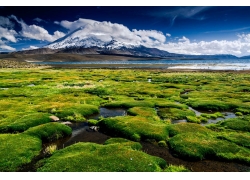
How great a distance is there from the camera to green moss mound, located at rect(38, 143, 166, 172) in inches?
613

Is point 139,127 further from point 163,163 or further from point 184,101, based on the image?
point 184,101

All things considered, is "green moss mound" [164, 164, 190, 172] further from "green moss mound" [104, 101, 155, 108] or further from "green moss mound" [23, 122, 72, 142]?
"green moss mound" [104, 101, 155, 108]

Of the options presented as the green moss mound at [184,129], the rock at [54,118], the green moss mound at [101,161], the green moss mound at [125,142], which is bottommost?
the rock at [54,118]

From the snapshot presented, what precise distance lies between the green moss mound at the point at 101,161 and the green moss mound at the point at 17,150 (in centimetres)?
197

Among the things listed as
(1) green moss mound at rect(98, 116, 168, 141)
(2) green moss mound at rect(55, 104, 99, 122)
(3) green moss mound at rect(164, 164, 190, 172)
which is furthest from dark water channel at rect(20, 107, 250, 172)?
(2) green moss mound at rect(55, 104, 99, 122)

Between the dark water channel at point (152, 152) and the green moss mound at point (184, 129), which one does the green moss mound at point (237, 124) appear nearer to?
the green moss mound at point (184, 129)

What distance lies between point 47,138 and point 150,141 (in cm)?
1182

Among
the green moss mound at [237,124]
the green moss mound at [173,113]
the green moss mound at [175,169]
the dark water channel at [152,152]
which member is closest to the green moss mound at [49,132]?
the dark water channel at [152,152]

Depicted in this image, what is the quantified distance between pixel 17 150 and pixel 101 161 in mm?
8261

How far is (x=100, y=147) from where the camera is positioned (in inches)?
756

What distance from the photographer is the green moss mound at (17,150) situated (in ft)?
53.0

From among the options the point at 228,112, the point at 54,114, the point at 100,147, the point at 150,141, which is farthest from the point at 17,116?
the point at 228,112

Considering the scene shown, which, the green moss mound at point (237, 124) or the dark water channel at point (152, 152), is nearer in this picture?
the dark water channel at point (152, 152)

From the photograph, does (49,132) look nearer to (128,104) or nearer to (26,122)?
(26,122)
